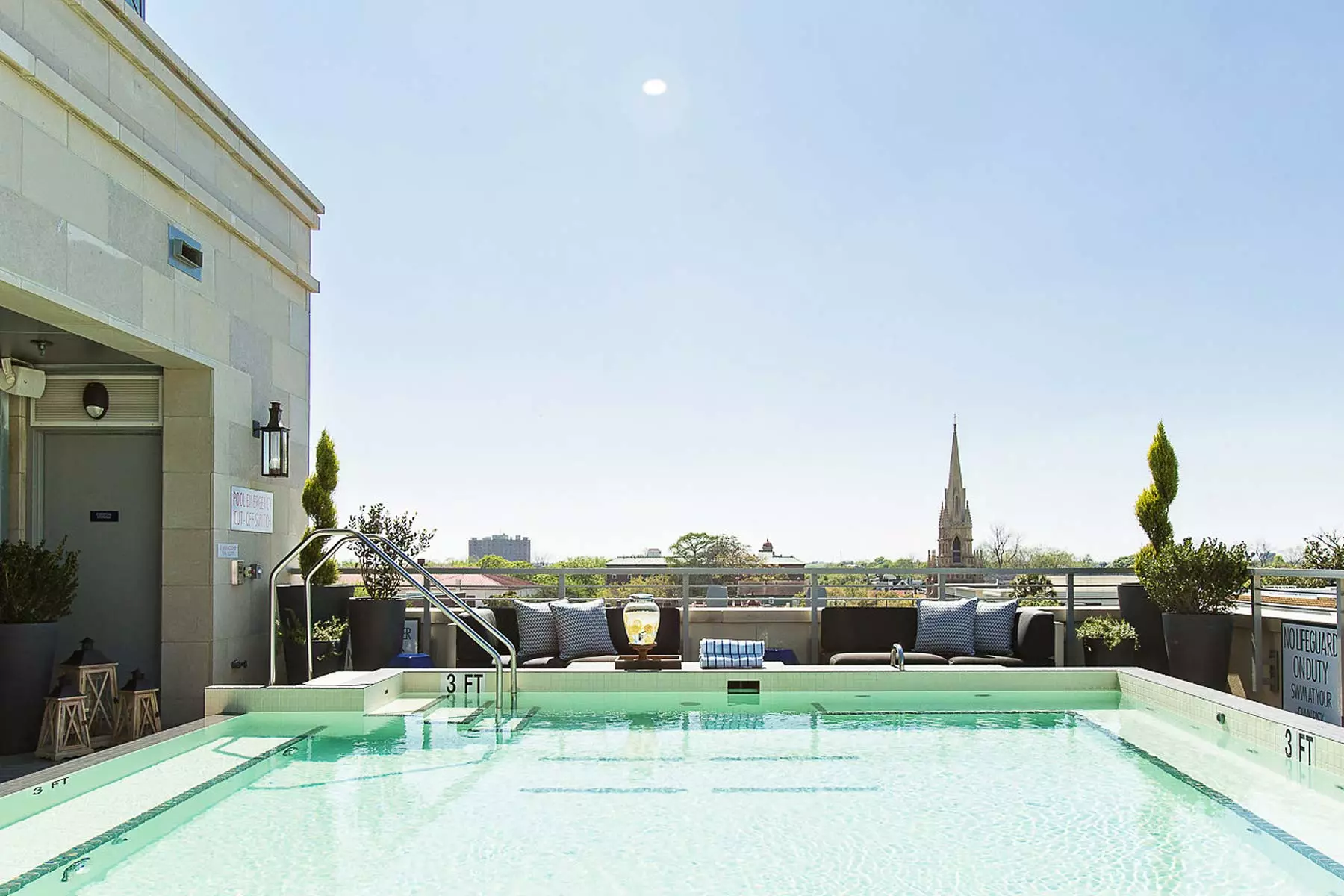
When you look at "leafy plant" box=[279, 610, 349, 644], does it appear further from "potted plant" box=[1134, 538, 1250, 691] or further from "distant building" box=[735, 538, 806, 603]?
"potted plant" box=[1134, 538, 1250, 691]

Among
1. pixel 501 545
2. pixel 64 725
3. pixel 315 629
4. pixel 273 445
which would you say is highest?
pixel 273 445

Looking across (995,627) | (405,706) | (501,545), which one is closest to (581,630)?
(405,706)

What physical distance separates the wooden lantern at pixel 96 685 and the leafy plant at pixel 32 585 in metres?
0.24

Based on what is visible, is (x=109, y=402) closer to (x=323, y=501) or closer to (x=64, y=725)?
(x=323, y=501)

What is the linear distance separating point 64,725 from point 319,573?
5.82ft

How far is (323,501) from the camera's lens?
686cm

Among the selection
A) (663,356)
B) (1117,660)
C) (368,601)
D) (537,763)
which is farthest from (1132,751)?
(663,356)

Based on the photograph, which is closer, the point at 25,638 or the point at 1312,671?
the point at 25,638

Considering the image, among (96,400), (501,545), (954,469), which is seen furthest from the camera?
(501,545)

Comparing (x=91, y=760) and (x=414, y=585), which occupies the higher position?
(x=414, y=585)

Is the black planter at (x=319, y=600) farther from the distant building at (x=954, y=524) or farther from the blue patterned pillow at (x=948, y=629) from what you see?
the distant building at (x=954, y=524)

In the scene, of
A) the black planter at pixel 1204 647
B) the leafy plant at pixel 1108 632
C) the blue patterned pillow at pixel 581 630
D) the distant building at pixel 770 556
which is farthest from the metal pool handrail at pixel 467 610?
the distant building at pixel 770 556

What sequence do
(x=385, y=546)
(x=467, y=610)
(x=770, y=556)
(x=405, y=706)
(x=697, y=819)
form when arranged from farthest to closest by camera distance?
1. (x=770, y=556)
2. (x=385, y=546)
3. (x=405, y=706)
4. (x=467, y=610)
5. (x=697, y=819)

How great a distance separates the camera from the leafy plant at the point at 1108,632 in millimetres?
6738
